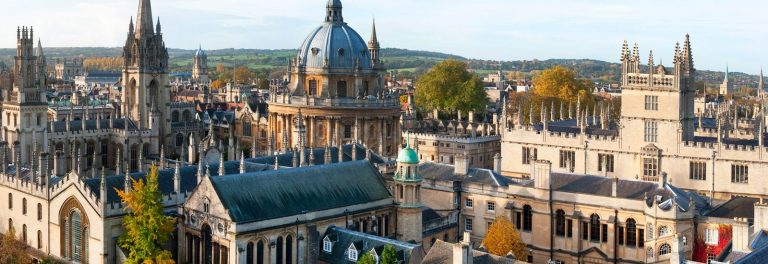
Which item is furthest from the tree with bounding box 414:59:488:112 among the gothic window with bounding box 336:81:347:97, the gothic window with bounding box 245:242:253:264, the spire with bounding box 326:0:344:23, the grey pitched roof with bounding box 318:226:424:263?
the gothic window with bounding box 245:242:253:264

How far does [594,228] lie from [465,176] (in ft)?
28.6

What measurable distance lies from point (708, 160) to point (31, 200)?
4024 centimetres

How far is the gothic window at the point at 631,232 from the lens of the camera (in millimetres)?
48719

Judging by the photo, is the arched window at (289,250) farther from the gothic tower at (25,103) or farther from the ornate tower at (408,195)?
the gothic tower at (25,103)

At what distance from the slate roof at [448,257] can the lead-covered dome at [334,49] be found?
138ft

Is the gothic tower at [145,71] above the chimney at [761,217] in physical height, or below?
above

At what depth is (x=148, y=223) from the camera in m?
43.6

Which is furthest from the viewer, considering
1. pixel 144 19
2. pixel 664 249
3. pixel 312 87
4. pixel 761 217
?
pixel 144 19

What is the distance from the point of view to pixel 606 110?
3187 inches

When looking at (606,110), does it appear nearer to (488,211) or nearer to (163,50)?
(488,211)

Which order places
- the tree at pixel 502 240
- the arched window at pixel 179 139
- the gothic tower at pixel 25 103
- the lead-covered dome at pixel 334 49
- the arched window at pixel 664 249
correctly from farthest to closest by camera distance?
the arched window at pixel 179 139, the lead-covered dome at pixel 334 49, the gothic tower at pixel 25 103, the tree at pixel 502 240, the arched window at pixel 664 249

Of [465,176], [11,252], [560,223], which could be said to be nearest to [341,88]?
[465,176]

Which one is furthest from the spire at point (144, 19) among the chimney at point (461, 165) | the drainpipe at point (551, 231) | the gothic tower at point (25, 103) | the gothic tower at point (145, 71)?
the drainpipe at point (551, 231)

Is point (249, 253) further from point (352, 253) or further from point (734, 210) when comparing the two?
point (734, 210)
